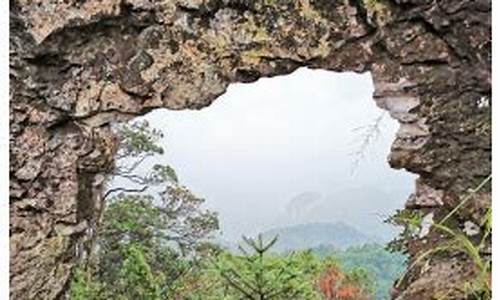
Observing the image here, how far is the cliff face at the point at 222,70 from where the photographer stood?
5125mm

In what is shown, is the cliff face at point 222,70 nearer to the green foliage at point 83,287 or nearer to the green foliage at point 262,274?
the green foliage at point 83,287

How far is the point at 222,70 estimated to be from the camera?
17.0ft

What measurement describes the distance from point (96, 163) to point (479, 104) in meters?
2.52

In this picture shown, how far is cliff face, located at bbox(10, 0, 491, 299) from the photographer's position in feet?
16.8

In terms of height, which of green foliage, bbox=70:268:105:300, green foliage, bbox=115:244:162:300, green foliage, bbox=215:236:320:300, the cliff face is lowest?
green foliage, bbox=215:236:320:300

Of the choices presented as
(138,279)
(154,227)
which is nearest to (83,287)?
(138,279)

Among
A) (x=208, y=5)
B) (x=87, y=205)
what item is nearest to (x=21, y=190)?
(x=87, y=205)

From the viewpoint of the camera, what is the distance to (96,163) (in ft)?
17.5

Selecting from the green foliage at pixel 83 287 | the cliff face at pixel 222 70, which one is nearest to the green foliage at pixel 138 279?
the green foliage at pixel 83 287

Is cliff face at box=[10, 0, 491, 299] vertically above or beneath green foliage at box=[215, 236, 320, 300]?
above

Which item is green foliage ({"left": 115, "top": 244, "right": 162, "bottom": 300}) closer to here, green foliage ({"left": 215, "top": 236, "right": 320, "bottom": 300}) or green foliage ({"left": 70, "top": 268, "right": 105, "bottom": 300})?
green foliage ({"left": 70, "top": 268, "right": 105, "bottom": 300})

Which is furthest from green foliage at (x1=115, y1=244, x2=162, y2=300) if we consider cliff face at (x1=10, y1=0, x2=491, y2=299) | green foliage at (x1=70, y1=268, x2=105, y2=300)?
cliff face at (x1=10, y1=0, x2=491, y2=299)

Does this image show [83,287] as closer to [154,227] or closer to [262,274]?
[262,274]

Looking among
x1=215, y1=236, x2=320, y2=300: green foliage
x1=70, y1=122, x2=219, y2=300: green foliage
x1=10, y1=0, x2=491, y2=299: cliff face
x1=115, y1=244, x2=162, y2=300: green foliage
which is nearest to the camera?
x1=215, y1=236, x2=320, y2=300: green foliage
